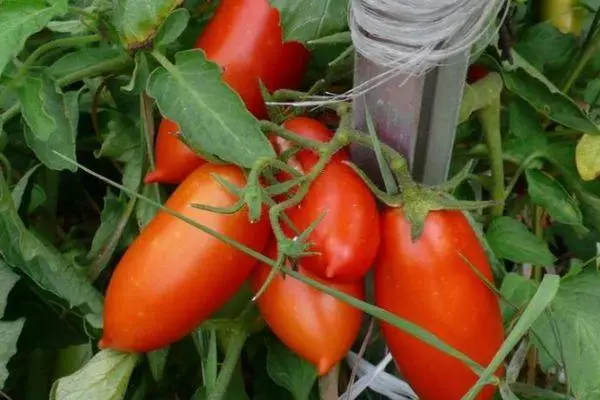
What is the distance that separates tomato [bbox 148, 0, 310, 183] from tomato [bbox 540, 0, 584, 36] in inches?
15.4

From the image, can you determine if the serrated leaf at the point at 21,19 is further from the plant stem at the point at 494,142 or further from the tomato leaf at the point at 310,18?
the plant stem at the point at 494,142

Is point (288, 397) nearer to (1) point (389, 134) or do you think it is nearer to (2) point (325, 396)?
(2) point (325, 396)

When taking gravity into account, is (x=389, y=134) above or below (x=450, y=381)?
above

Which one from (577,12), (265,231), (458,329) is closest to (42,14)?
(265,231)

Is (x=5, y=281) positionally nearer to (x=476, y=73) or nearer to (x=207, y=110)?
(x=207, y=110)

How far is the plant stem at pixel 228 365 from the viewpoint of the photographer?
79cm

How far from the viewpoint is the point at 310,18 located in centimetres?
72

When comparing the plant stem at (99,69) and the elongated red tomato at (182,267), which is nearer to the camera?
the elongated red tomato at (182,267)

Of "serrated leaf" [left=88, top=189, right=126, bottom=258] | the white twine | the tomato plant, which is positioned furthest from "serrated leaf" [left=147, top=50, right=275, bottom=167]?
"serrated leaf" [left=88, top=189, right=126, bottom=258]

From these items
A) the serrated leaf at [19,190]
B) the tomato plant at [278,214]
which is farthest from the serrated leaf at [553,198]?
the serrated leaf at [19,190]

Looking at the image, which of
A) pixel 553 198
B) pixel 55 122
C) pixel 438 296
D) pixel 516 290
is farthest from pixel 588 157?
pixel 55 122

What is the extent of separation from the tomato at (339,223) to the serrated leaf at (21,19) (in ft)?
0.79

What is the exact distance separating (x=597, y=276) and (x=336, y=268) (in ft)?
0.85

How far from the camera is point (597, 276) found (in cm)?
77
